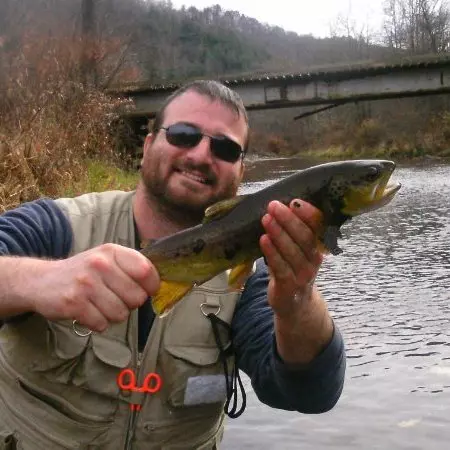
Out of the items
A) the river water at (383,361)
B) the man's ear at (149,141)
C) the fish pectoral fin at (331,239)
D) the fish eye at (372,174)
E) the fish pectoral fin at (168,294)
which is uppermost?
the man's ear at (149,141)

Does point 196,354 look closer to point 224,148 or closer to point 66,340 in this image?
point 66,340

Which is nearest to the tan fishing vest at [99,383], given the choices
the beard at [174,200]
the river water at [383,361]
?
the beard at [174,200]

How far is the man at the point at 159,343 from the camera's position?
9.71 ft

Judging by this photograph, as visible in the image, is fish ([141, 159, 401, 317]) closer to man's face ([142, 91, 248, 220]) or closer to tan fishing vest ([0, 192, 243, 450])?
tan fishing vest ([0, 192, 243, 450])

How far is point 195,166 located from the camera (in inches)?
138

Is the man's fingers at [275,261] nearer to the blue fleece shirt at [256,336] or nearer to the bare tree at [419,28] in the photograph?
the blue fleece shirt at [256,336]

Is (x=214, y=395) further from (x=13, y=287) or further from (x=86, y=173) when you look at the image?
(x=86, y=173)

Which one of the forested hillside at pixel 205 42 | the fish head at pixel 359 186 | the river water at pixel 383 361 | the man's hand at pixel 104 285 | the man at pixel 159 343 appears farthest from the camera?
the forested hillside at pixel 205 42

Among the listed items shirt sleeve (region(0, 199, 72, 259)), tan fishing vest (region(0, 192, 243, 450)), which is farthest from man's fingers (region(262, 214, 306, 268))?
shirt sleeve (region(0, 199, 72, 259))

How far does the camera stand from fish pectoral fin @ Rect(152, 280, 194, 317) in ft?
8.32

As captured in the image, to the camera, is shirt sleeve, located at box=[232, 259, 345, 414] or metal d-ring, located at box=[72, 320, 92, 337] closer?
shirt sleeve, located at box=[232, 259, 345, 414]

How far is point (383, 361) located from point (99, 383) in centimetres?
363

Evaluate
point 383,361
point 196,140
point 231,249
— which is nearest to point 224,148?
point 196,140

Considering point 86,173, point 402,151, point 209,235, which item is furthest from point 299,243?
point 402,151
